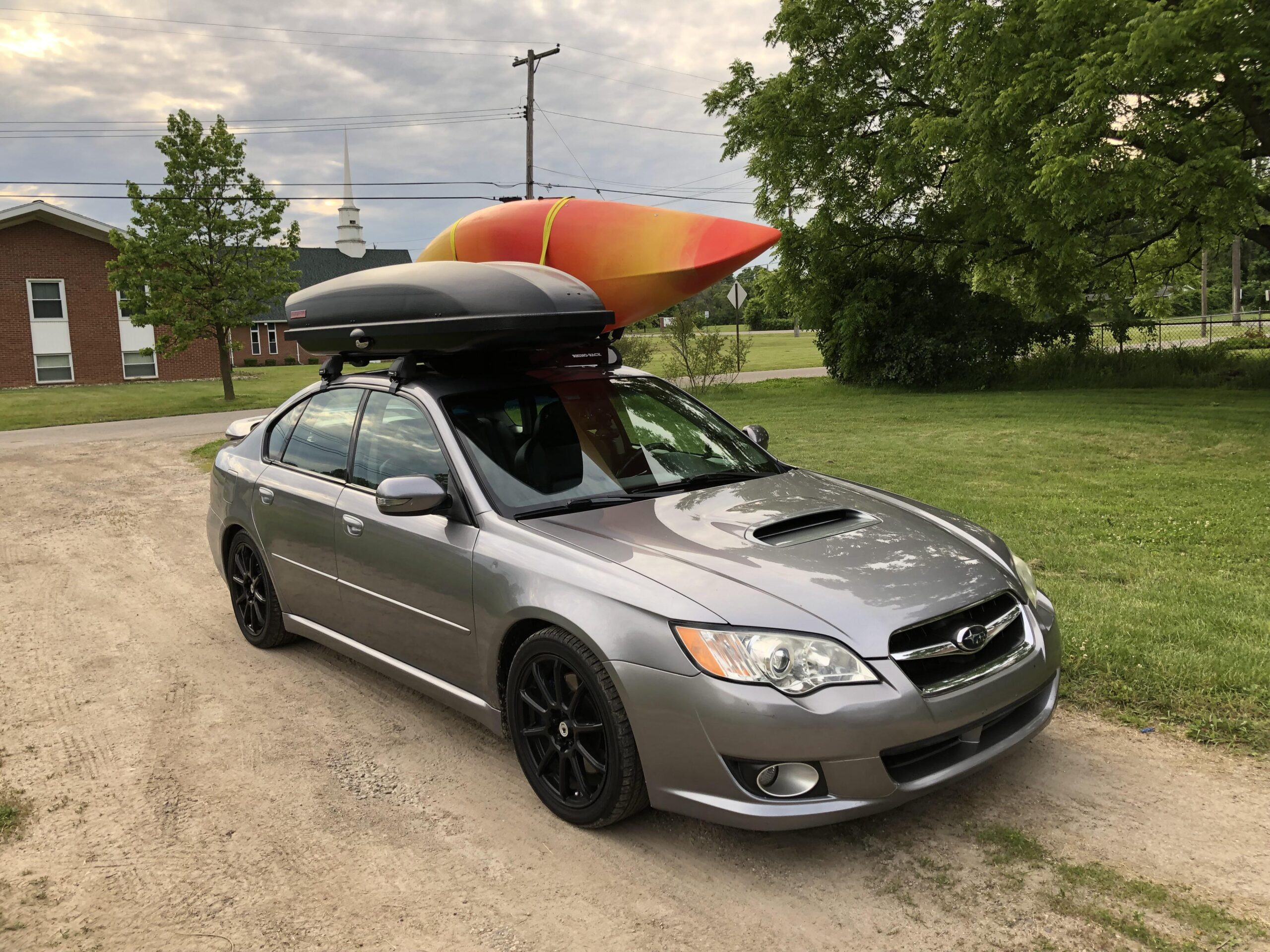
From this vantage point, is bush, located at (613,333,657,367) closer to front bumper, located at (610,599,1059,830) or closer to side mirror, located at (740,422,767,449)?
side mirror, located at (740,422,767,449)

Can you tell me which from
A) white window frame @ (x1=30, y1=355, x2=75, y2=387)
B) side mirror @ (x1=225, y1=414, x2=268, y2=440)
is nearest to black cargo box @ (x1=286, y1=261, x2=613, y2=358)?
side mirror @ (x1=225, y1=414, x2=268, y2=440)

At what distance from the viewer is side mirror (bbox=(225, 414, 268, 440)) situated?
591 cm

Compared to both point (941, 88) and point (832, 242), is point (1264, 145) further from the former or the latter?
point (832, 242)

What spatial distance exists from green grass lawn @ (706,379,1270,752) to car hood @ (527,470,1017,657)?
4.15ft

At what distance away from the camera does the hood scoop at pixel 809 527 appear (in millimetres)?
3545

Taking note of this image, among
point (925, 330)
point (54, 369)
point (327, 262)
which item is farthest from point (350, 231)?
point (925, 330)

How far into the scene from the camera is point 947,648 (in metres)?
3.09

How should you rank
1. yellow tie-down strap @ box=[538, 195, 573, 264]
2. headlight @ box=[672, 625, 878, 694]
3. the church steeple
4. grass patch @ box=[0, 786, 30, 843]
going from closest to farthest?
headlight @ box=[672, 625, 878, 694] → grass patch @ box=[0, 786, 30, 843] → yellow tie-down strap @ box=[538, 195, 573, 264] → the church steeple

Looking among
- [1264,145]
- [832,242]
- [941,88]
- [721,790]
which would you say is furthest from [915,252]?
[721,790]

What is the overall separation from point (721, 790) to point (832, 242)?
20.3 metres

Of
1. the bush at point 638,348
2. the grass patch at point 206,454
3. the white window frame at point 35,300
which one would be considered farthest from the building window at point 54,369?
the bush at point 638,348

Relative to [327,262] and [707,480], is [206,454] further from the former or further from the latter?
[327,262]

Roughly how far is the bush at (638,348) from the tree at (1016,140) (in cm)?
354

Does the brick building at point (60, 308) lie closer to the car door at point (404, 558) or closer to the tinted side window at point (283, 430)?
the tinted side window at point (283, 430)
